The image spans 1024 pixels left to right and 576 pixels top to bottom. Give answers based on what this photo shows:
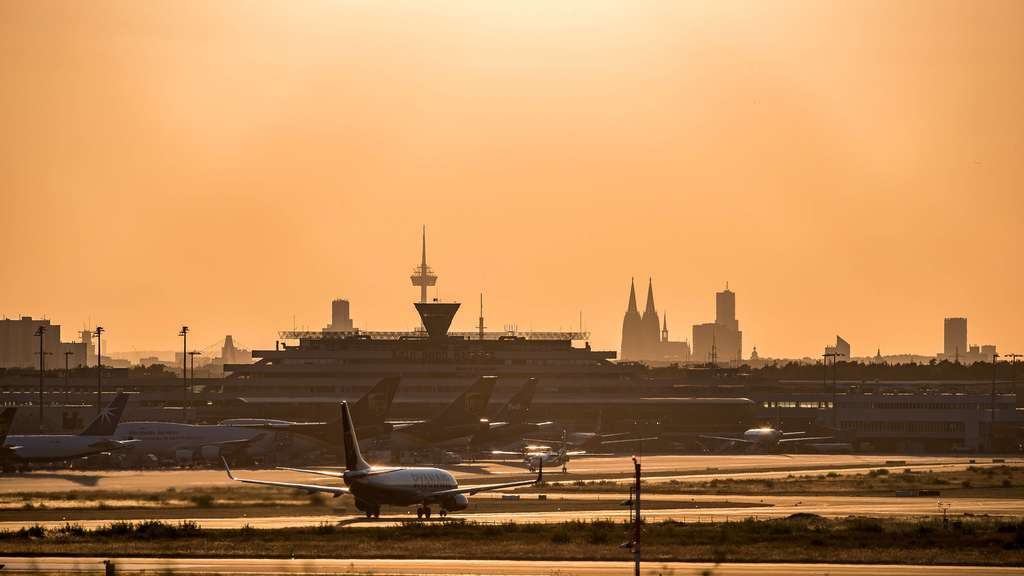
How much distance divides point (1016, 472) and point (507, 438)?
4839cm

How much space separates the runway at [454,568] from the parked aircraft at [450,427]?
266 feet

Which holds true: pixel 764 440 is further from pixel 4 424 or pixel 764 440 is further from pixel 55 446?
pixel 4 424

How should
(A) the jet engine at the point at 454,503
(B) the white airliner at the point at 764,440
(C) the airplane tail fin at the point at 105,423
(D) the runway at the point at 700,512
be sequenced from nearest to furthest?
(D) the runway at the point at 700,512 < (A) the jet engine at the point at 454,503 < (C) the airplane tail fin at the point at 105,423 < (B) the white airliner at the point at 764,440

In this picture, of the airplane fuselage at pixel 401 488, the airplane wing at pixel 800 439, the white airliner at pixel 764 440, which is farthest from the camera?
the airplane wing at pixel 800 439

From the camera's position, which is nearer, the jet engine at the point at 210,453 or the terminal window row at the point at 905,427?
the jet engine at the point at 210,453

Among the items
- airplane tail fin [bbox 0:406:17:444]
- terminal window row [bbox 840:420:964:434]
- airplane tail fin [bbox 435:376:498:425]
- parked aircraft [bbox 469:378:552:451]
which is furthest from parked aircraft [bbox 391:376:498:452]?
terminal window row [bbox 840:420:964:434]

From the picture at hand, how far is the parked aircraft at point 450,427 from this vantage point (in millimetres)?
144375

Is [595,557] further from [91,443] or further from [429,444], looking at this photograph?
[429,444]

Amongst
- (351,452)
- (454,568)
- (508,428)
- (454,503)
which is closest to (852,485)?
(454,503)

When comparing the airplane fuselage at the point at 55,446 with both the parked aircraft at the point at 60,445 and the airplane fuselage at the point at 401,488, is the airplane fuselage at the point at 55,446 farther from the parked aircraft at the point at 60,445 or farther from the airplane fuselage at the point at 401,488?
the airplane fuselage at the point at 401,488

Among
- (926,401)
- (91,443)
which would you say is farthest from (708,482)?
(926,401)

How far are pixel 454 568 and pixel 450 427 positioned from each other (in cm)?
8421

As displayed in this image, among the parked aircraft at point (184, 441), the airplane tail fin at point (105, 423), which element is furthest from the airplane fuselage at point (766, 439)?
the airplane tail fin at point (105, 423)

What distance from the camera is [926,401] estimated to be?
19975 centimetres
